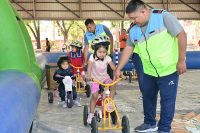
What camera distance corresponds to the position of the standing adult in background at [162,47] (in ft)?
11.5

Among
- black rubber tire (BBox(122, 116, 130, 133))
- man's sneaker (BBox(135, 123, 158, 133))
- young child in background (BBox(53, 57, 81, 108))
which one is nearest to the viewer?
black rubber tire (BBox(122, 116, 130, 133))

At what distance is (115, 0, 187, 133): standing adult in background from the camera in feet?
11.5

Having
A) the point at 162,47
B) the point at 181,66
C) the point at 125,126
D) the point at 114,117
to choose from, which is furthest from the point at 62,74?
the point at 181,66

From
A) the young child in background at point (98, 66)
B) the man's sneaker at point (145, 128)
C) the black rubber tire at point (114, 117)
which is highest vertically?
the young child in background at point (98, 66)

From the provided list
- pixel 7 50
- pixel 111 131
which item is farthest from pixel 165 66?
pixel 7 50

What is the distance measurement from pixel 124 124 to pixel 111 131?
16.5 inches

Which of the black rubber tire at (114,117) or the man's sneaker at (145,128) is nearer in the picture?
the man's sneaker at (145,128)

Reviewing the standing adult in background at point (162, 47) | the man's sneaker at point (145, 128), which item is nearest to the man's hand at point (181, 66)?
the standing adult in background at point (162, 47)

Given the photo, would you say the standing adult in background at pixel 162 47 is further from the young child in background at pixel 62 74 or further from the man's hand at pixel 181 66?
the young child in background at pixel 62 74

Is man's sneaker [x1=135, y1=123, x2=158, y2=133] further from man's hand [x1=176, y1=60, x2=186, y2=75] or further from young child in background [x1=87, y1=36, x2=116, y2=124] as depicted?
man's hand [x1=176, y1=60, x2=186, y2=75]

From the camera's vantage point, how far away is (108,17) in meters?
17.4

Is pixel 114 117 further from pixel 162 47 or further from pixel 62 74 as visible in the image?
pixel 62 74

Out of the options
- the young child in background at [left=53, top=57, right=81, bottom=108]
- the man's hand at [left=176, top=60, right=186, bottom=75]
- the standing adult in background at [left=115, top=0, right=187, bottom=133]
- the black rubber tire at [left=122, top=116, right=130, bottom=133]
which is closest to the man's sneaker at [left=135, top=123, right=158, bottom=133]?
the standing adult in background at [left=115, top=0, right=187, bottom=133]

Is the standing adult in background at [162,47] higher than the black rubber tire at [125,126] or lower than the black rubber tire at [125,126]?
higher
